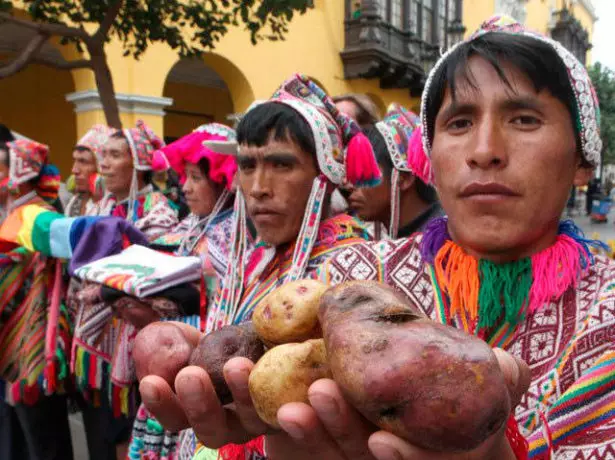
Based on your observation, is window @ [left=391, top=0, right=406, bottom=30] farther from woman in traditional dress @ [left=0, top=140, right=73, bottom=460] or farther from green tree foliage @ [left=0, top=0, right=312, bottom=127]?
woman in traditional dress @ [left=0, top=140, right=73, bottom=460]

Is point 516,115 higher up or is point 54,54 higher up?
point 54,54

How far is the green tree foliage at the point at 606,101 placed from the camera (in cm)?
2170

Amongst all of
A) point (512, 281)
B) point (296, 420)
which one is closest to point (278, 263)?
point (512, 281)

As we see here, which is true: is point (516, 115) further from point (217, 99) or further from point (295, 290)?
point (217, 99)

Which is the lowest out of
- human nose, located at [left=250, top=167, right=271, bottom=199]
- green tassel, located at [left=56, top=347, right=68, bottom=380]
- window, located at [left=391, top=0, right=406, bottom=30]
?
green tassel, located at [left=56, top=347, right=68, bottom=380]

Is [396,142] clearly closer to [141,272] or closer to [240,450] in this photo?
[141,272]

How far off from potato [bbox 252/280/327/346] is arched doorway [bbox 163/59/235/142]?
1165 centimetres

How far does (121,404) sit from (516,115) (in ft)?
8.06

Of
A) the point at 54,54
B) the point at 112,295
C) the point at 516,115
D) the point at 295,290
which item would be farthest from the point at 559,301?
the point at 54,54

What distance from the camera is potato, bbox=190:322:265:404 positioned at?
0.99 metres

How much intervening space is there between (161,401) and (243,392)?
166 millimetres

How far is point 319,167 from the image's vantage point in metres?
1.89

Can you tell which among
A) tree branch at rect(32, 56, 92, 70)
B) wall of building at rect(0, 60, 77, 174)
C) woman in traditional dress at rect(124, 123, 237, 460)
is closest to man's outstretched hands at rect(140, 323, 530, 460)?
woman in traditional dress at rect(124, 123, 237, 460)

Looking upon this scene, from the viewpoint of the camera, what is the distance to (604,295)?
1.12m
